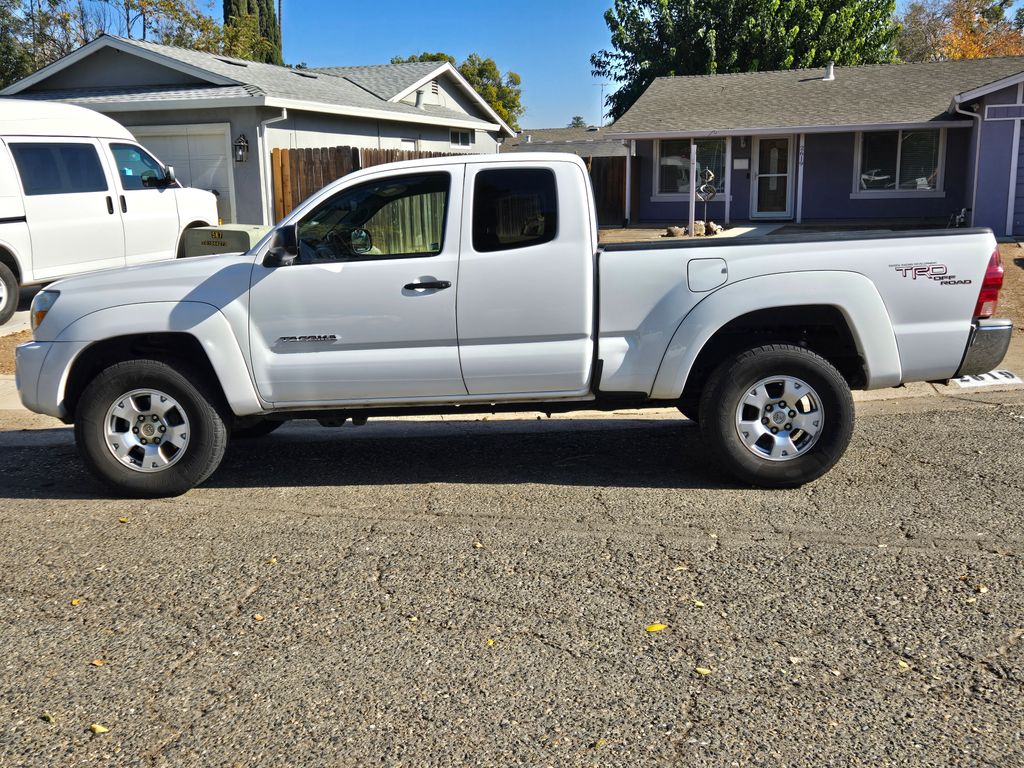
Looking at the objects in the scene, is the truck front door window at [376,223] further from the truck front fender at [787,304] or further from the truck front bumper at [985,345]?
the truck front bumper at [985,345]

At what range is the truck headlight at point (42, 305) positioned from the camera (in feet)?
20.4

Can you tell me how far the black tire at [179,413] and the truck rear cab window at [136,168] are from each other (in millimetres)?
8320

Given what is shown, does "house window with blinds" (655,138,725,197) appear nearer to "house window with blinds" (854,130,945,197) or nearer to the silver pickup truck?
"house window with blinds" (854,130,945,197)

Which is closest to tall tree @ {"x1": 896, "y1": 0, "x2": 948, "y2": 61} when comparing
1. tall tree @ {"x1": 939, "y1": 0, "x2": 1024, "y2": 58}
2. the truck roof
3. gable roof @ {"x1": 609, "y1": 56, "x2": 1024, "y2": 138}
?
tall tree @ {"x1": 939, "y1": 0, "x2": 1024, "y2": 58}

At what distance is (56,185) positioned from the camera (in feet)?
42.1

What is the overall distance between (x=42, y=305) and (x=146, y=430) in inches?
39.0

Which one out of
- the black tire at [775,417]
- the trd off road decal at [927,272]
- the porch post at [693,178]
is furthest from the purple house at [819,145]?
the black tire at [775,417]

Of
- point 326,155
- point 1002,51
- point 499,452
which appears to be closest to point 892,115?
point 326,155

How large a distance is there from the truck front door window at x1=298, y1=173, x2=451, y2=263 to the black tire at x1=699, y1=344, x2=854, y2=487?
1865 mm

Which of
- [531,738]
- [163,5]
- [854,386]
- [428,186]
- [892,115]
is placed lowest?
[531,738]

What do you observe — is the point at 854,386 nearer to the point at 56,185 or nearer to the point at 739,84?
the point at 56,185

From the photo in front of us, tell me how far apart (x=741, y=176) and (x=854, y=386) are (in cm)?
2204

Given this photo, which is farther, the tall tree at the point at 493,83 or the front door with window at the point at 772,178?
the tall tree at the point at 493,83

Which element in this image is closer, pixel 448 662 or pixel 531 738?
pixel 531 738
